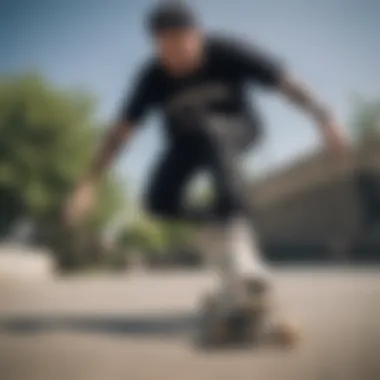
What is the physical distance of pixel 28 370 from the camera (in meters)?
1.33

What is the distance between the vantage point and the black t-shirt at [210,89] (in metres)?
1.34

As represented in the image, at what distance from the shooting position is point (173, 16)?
1.33 m

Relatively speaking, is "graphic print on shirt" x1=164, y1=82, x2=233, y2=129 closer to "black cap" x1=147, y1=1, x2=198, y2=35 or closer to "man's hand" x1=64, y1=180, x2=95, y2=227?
"black cap" x1=147, y1=1, x2=198, y2=35

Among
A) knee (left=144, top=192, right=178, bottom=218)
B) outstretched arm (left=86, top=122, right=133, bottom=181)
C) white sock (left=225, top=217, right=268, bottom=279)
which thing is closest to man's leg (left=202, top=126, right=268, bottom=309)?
white sock (left=225, top=217, right=268, bottom=279)

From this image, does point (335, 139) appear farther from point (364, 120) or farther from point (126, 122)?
point (126, 122)

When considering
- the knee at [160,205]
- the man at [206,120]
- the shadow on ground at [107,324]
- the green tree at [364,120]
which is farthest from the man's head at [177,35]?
the shadow on ground at [107,324]

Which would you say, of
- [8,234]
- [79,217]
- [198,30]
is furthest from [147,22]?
[8,234]

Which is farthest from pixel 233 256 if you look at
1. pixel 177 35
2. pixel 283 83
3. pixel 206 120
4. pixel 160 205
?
pixel 177 35

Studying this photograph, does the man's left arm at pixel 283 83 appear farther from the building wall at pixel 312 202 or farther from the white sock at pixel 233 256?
the white sock at pixel 233 256

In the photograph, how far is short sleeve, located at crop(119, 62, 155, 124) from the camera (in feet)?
4.44

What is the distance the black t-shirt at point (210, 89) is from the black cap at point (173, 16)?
0.22 ft

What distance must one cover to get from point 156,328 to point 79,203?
0.37 m

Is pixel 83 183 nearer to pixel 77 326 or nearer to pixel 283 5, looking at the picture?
pixel 77 326

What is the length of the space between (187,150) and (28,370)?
67 cm
